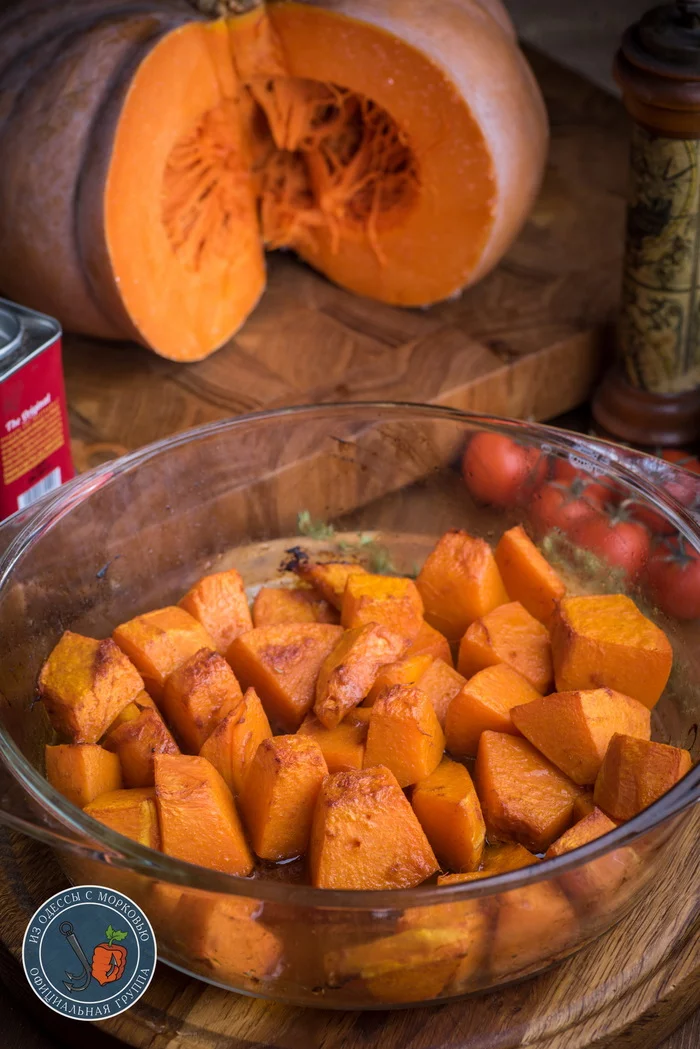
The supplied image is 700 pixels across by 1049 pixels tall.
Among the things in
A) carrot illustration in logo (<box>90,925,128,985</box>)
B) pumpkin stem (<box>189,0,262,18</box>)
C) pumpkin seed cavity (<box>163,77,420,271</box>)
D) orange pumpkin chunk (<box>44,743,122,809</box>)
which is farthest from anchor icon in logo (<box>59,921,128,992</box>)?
pumpkin stem (<box>189,0,262,18</box>)

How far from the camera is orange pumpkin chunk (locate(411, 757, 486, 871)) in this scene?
962 millimetres

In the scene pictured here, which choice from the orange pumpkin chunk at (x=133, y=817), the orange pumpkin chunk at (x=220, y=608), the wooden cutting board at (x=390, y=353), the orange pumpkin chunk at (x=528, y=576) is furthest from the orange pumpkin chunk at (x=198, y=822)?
the wooden cutting board at (x=390, y=353)

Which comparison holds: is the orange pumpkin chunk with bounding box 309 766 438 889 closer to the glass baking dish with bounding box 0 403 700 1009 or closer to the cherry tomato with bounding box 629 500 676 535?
the glass baking dish with bounding box 0 403 700 1009

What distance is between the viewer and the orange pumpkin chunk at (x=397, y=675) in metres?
1.07

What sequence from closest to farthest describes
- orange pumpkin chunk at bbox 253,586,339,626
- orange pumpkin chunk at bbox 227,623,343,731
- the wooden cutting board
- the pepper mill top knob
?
orange pumpkin chunk at bbox 227,623,343,731
orange pumpkin chunk at bbox 253,586,339,626
the pepper mill top knob
the wooden cutting board

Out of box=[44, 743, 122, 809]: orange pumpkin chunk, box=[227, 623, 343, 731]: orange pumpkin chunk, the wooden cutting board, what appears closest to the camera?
box=[44, 743, 122, 809]: orange pumpkin chunk

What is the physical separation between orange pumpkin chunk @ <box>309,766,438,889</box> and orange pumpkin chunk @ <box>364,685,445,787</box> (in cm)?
6

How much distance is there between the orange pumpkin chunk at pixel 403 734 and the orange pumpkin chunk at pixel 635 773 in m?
0.14

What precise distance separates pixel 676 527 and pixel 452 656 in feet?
0.79

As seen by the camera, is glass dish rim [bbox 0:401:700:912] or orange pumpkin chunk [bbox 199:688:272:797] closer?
glass dish rim [bbox 0:401:700:912]

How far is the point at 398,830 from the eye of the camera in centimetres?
94

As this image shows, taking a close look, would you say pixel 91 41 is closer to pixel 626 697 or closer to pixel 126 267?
pixel 126 267

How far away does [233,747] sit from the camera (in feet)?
3.34

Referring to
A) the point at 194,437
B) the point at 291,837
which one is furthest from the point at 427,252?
the point at 291,837
